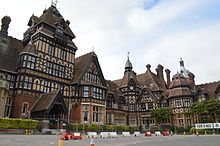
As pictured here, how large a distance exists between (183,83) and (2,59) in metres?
39.4

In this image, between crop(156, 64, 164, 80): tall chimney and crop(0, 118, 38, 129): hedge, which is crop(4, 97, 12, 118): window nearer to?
crop(0, 118, 38, 129): hedge

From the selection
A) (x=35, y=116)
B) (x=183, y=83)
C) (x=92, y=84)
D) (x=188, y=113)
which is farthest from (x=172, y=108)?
(x=35, y=116)

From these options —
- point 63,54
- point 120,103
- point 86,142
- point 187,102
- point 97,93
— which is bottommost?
point 86,142

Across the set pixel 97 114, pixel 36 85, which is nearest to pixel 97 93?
pixel 97 114

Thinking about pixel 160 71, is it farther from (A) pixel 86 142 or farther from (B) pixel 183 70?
(A) pixel 86 142

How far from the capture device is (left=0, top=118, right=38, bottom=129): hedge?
70.2 feet

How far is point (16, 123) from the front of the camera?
22625mm

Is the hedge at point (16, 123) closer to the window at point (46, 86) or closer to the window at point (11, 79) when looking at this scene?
the window at point (11, 79)

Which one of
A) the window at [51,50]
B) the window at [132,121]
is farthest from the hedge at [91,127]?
the window at [51,50]

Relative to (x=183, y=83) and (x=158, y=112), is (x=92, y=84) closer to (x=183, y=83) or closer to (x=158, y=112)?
(x=158, y=112)

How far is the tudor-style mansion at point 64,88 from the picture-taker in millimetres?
29266

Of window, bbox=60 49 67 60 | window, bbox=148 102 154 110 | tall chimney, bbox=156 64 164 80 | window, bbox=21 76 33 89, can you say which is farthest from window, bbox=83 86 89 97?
tall chimney, bbox=156 64 164 80

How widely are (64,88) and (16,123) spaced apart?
45.8ft

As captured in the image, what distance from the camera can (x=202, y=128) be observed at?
3731 cm
